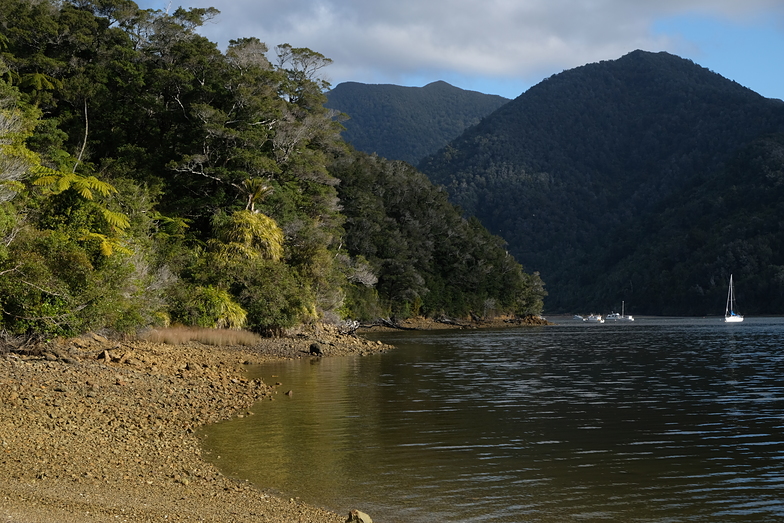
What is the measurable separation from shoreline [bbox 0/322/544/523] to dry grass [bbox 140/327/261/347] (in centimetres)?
617

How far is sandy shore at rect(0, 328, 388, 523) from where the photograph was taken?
1001 cm

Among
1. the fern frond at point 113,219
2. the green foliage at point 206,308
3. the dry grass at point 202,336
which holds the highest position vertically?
the fern frond at point 113,219

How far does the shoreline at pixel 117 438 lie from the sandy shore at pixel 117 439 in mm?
20

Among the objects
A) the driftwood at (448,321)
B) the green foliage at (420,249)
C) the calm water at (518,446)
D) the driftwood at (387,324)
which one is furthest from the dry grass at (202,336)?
the driftwood at (448,321)

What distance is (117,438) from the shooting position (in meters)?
14.5

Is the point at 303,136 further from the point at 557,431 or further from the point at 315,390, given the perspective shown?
the point at 557,431

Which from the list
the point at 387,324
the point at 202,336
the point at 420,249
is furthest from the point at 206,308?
the point at 420,249

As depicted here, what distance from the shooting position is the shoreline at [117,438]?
10008 millimetres

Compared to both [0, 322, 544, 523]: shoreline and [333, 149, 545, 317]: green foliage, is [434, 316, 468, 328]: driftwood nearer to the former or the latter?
[333, 149, 545, 317]: green foliage

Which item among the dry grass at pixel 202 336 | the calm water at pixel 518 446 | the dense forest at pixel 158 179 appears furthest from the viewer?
the dry grass at pixel 202 336

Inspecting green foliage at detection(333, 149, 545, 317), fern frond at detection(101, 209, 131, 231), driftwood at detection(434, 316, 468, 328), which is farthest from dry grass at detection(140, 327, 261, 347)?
driftwood at detection(434, 316, 468, 328)

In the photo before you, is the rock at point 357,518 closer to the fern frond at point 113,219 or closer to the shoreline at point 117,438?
the shoreline at point 117,438

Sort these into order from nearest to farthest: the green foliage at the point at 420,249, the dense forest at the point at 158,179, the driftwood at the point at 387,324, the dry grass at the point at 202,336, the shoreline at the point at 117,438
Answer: the shoreline at the point at 117,438 → the dense forest at the point at 158,179 → the dry grass at the point at 202,336 → the driftwood at the point at 387,324 → the green foliage at the point at 420,249

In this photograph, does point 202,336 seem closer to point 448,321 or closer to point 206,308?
point 206,308
